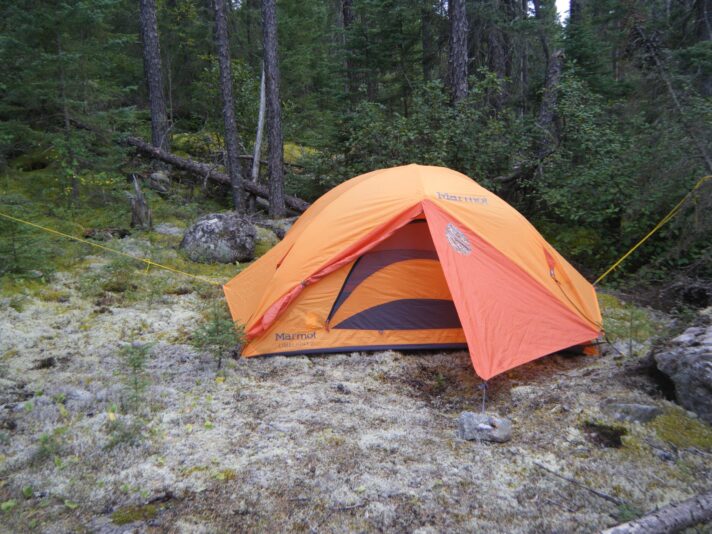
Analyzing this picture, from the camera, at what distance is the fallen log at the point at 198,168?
11.8 meters

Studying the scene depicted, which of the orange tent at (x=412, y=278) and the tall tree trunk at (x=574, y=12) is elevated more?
the tall tree trunk at (x=574, y=12)

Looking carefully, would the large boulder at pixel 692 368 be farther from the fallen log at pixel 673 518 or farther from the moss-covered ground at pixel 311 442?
the fallen log at pixel 673 518

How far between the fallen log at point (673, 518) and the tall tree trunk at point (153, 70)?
42.6 feet

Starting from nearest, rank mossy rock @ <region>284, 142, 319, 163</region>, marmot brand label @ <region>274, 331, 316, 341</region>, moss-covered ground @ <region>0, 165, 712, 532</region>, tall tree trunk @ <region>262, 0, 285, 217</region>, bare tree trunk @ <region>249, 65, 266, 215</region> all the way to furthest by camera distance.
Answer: moss-covered ground @ <region>0, 165, 712, 532</region>, marmot brand label @ <region>274, 331, 316, 341</region>, tall tree trunk @ <region>262, 0, 285, 217</region>, bare tree trunk @ <region>249, 65, 266, 215</region>, mossy rock @ <region>284, 142, 319, 163</region>

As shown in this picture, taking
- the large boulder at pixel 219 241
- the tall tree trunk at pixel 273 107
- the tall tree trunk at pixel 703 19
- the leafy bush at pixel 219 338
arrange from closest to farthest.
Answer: the leafy bush at pixel 219 338 → the large boulder at pixel 219 241 → the tall tree trunk at pixel 703 19 → the tall tree trunk at pixel 273 107

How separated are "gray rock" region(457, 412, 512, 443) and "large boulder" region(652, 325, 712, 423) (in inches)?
49.6

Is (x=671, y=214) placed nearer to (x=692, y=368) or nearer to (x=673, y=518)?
(x=692, y=368)

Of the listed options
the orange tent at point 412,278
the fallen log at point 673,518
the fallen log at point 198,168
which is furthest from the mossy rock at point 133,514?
the fallen log at point 198,168


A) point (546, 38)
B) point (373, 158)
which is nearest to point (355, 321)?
point (373, 158)

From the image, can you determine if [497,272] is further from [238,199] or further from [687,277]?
[238,199]

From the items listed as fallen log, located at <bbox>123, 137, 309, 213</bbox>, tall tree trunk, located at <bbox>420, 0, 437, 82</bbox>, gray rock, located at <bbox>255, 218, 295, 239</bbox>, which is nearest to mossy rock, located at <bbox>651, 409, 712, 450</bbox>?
gray rock, located at <bbox>255, 218, 295, 239</bbox>

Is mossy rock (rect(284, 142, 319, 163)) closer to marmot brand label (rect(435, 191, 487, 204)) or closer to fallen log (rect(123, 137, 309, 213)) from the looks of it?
fallen log (rect(123, 137, 309, 213))

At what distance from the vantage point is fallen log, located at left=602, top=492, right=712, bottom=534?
2285mm

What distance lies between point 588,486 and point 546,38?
1486cm
